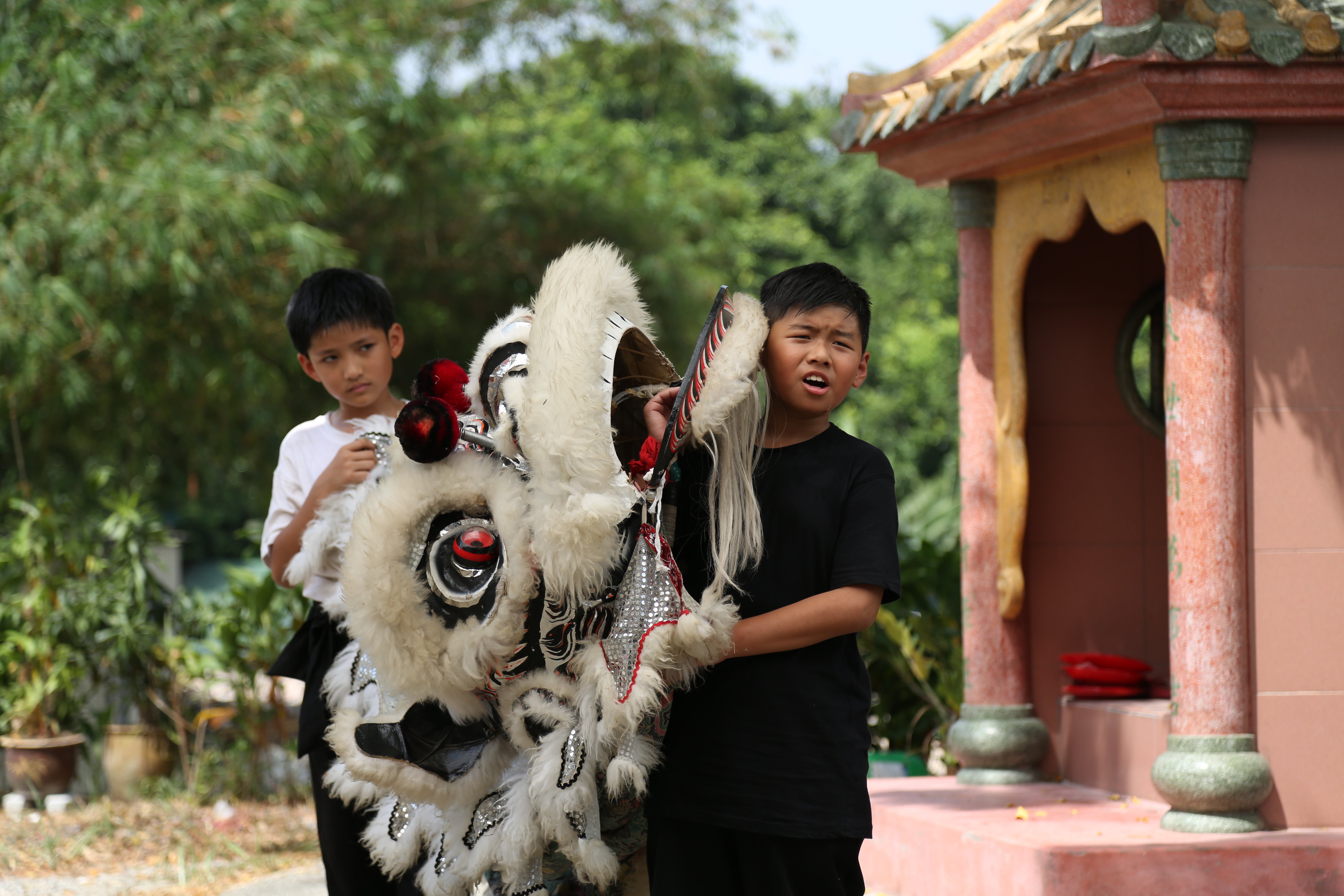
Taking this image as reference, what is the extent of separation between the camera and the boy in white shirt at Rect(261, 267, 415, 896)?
120 inches

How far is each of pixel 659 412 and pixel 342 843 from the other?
1.38m

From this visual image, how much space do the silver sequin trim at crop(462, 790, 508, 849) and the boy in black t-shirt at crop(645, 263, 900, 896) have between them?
25cm

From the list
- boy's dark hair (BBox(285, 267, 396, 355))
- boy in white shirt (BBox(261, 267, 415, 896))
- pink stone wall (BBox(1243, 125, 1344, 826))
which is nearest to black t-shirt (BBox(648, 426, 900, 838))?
boy in white shirt (BBox(261, 267, 415, 896))

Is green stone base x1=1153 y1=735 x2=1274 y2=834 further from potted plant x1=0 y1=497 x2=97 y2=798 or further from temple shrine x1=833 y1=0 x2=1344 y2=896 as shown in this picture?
potted plant x1=0 y1=497 x2=97 y2=798

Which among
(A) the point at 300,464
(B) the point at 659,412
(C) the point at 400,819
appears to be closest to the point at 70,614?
(A) the point at 300,464

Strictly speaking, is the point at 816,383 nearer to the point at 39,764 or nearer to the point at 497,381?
the point at 497,381

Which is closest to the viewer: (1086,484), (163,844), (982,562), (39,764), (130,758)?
(982,562)

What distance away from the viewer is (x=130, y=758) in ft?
23.0

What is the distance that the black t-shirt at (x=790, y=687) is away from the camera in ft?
7.38

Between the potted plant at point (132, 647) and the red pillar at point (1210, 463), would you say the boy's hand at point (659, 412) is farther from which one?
the potted plant at point (132, 647)

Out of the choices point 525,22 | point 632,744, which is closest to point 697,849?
point 632,744

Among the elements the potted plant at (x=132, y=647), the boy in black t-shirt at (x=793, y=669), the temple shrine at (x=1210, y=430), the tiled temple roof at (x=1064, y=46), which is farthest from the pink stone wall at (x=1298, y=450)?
the potted plant at (x=132, y=647)

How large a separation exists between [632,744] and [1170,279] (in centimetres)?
251

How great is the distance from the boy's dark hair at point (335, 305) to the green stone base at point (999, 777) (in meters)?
2.79
